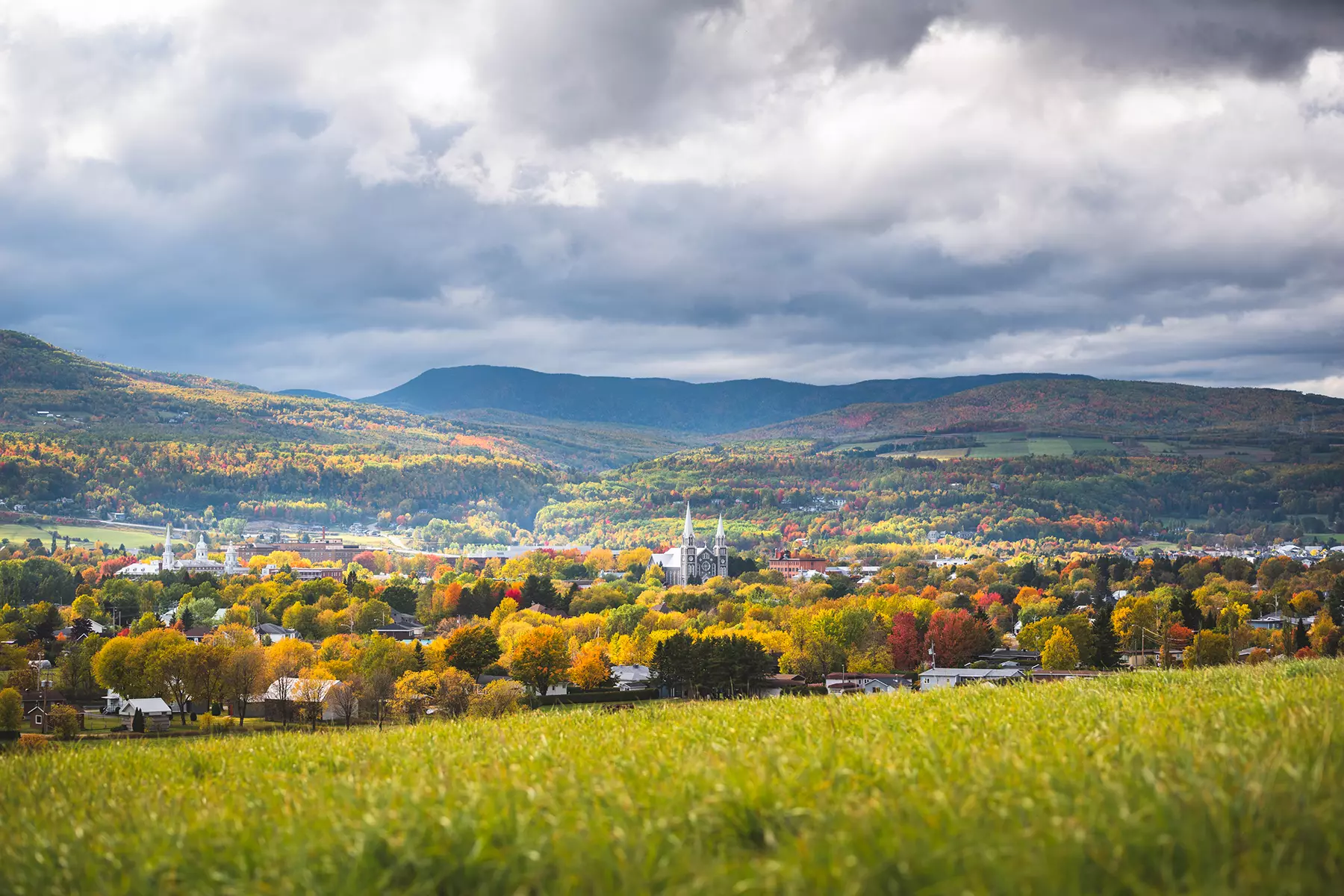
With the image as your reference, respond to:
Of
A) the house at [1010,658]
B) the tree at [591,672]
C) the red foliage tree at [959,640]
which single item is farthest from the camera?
the red foliage tree at [959,640]

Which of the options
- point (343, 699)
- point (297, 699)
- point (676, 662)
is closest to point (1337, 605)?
point (676, 662)

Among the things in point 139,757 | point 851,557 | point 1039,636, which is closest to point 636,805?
point 139,757

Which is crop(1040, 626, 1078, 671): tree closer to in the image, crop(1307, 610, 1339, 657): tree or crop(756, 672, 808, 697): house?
crop(1307, 610, 1339, 657): tree

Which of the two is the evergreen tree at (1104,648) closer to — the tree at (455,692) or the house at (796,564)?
the tree at (455,692)

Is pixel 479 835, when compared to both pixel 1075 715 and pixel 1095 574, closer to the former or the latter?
pixel 1075 715

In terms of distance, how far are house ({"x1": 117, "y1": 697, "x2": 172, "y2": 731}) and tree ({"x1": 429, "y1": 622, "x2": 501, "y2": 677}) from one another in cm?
1453

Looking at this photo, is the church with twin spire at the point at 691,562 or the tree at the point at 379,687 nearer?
the tree at the point at 379,687

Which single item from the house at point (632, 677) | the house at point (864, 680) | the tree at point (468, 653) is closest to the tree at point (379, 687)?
the tree at point (468, 653)

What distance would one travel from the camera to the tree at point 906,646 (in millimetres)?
73500

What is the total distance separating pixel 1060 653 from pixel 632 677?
2603cm

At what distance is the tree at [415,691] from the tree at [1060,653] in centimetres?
3492

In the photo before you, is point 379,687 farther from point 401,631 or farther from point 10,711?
point 401,631

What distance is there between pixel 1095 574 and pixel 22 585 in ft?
396

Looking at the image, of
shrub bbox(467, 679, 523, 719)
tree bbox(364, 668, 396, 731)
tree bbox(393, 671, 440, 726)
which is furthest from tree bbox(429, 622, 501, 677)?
shrub bbox(467, 679, 523, 719)
